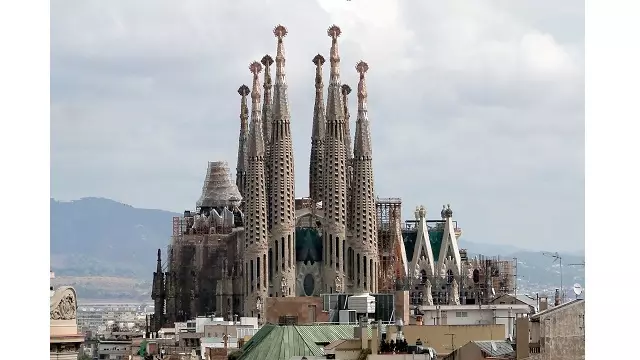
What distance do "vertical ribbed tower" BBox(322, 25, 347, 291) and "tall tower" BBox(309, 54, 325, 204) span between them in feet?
2.05

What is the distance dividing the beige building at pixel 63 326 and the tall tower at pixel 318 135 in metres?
40.0

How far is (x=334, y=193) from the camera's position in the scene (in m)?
48.5

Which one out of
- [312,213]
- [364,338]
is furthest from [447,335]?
[312,213]

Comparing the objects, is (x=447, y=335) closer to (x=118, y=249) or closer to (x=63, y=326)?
(x=63, y=326)

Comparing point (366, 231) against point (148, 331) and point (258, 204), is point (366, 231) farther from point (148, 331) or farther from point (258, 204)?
point (148, 331)

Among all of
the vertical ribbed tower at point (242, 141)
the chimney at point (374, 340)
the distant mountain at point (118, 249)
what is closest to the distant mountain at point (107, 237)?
the distant mountain at point (118, 249)

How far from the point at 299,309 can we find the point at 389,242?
773 inches

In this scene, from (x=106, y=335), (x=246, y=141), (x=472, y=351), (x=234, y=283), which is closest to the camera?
(x=472, y=351)

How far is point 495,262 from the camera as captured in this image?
1987 inches

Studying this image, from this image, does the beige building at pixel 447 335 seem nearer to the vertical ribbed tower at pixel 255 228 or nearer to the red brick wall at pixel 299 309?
the red brick wall at pixel 299 309

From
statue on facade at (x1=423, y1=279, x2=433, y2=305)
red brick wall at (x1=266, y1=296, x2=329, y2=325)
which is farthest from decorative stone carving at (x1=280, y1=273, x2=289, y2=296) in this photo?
red brick wall at (x1=266, y1=296, x2=329, y2=325)
